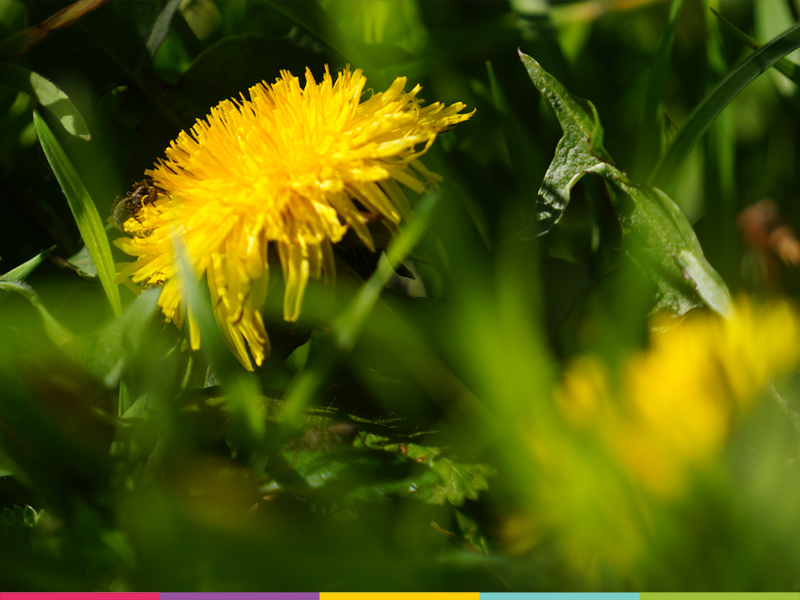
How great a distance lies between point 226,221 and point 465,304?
0.19m

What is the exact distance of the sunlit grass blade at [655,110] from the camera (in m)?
0.53

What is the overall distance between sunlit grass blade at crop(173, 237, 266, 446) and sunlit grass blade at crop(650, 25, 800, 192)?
1.24ft

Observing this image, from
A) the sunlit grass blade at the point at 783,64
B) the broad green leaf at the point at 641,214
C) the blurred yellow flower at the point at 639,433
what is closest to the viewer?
the blurred yellow flower at the point at 639,433

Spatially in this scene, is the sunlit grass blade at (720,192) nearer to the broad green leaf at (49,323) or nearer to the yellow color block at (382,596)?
the yellow color block at (382,596)

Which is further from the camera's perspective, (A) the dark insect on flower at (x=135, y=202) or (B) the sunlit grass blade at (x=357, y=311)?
(A) the dark insect on flower at (x=135, y=202)

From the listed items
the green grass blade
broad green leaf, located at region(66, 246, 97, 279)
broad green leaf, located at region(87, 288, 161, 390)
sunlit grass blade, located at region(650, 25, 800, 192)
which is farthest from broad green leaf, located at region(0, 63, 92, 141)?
sunlit grass blade, located at region(650, 25, 800, 192)

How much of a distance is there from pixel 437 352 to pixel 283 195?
0.18 m

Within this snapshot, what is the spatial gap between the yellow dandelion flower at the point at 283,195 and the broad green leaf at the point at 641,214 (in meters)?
0.11

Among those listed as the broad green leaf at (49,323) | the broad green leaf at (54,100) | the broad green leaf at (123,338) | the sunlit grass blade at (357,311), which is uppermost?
the broad green leaf at (54,100)

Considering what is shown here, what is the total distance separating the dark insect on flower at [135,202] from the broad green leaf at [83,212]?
0.07 ft

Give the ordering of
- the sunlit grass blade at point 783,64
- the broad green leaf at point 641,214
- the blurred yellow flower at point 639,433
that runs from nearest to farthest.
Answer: the blurred yellow flower at point 639,433, the broad green leaf at point 641,214, the sunlit grass blade at point 783,64

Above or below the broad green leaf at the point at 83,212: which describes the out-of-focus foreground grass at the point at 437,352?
below

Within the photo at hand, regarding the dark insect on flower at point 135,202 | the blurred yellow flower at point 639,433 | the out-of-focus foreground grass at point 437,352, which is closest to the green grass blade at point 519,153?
the out-of-focus foreground grass at point 437,352

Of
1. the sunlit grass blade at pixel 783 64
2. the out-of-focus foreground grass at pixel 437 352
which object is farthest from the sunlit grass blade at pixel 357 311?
the sunlit grass blade at pixel 783 64
